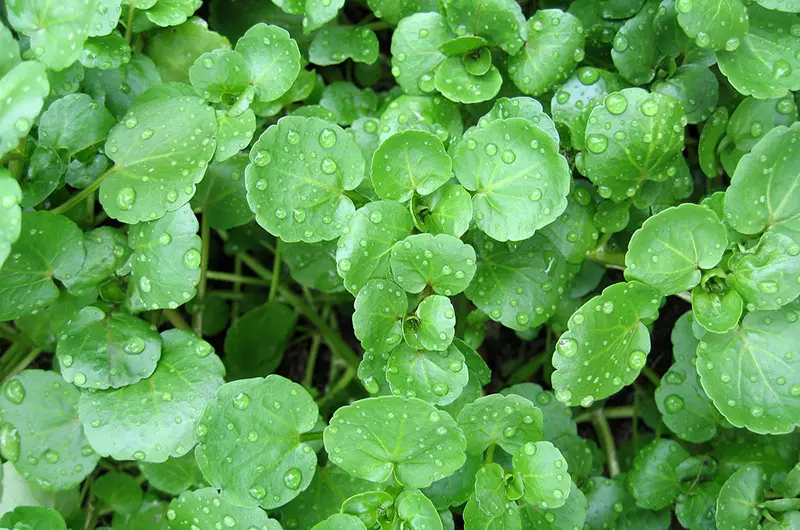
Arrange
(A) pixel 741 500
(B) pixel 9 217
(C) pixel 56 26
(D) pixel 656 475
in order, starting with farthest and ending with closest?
(D) pixel 656 475, (A) pixel 741 500, (C) pixel 56 26, (B) pixel 9 217

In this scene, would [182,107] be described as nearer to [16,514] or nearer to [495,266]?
[495,266]

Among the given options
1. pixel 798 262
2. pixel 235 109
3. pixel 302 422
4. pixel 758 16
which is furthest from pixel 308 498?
pixel 758 16

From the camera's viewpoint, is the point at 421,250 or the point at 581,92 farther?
the point at 581,92

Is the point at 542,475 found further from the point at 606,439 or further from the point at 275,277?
the point at 275,277

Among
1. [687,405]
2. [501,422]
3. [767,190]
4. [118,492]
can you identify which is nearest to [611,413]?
[687,405]

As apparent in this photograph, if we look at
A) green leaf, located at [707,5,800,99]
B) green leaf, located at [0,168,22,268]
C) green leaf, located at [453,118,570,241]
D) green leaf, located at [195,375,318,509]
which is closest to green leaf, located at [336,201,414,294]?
green leaf, located at [453,118,570,241]

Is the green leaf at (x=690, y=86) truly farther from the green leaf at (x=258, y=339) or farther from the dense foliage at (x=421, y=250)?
the green leaf at (x=258, y=339)

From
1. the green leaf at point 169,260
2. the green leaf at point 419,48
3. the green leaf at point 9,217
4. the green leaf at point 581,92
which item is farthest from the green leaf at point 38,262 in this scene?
the green leaf at point 581,92
